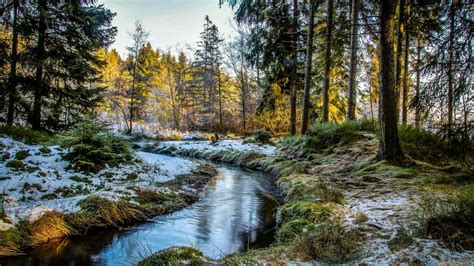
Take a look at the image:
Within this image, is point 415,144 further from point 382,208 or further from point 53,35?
point 53,35

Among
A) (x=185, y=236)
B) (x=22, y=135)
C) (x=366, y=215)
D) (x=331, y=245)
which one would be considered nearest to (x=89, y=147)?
(x=22, y=135)

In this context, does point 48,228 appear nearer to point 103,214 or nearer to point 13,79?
point 103,214

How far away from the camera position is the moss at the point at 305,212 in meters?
4.38

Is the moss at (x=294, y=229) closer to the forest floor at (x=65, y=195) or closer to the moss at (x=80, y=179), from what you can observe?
the forest floor at (x=65, y=195)

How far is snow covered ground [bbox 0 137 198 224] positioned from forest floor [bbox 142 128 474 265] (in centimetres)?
293

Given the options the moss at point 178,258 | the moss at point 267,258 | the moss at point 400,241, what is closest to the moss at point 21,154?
the moss at point 178,258

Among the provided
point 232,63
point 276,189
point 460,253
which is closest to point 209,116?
point 232,63

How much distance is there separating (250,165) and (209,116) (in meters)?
18.8

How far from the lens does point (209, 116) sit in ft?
103

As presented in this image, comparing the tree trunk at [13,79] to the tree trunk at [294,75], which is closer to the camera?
the tree trunk at [13,79]

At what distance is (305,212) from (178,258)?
2.18 metres

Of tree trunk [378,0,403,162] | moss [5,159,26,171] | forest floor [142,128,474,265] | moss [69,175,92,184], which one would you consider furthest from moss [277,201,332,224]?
moss [5,159,26,171]

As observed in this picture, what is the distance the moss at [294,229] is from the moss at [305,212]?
0.58 ft

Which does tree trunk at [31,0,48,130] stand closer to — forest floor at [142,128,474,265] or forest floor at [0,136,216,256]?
forest floor at [0,136,216,256]
